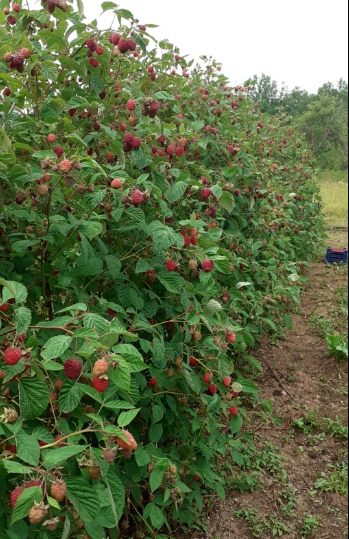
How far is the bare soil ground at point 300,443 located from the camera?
2.35m

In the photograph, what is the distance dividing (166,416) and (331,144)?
729 inches

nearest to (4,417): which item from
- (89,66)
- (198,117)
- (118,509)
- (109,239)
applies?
(118,509)

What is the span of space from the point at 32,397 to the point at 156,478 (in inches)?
27.8

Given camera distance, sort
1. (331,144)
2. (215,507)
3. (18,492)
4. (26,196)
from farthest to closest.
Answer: (331,144) → (215,507) → (26,196) → (18,492)

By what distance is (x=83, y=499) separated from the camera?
2.79ft

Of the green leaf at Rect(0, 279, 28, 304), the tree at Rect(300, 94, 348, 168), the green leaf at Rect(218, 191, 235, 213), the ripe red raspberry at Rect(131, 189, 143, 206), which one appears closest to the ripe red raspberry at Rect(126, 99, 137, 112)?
the ripe red raspberry at Rect(131, 189, 143, 206)

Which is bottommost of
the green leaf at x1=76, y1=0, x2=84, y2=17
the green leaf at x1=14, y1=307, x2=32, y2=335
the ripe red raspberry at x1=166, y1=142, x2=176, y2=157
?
the green leaf at x1=14, y1=307, x2=32, y2=335

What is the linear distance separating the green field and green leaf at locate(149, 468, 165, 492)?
8.39m

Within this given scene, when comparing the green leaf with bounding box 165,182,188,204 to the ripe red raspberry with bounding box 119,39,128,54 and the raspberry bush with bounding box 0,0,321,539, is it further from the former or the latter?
the ripe red raspberry with bounding box 119,39,128,54

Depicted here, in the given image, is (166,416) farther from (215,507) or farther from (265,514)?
(265,514)

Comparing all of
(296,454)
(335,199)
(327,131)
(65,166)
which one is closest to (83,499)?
(65,166)

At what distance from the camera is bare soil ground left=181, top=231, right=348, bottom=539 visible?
2.35 meters

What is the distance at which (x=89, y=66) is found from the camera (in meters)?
1.71

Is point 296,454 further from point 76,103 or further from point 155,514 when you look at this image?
point 76,103
